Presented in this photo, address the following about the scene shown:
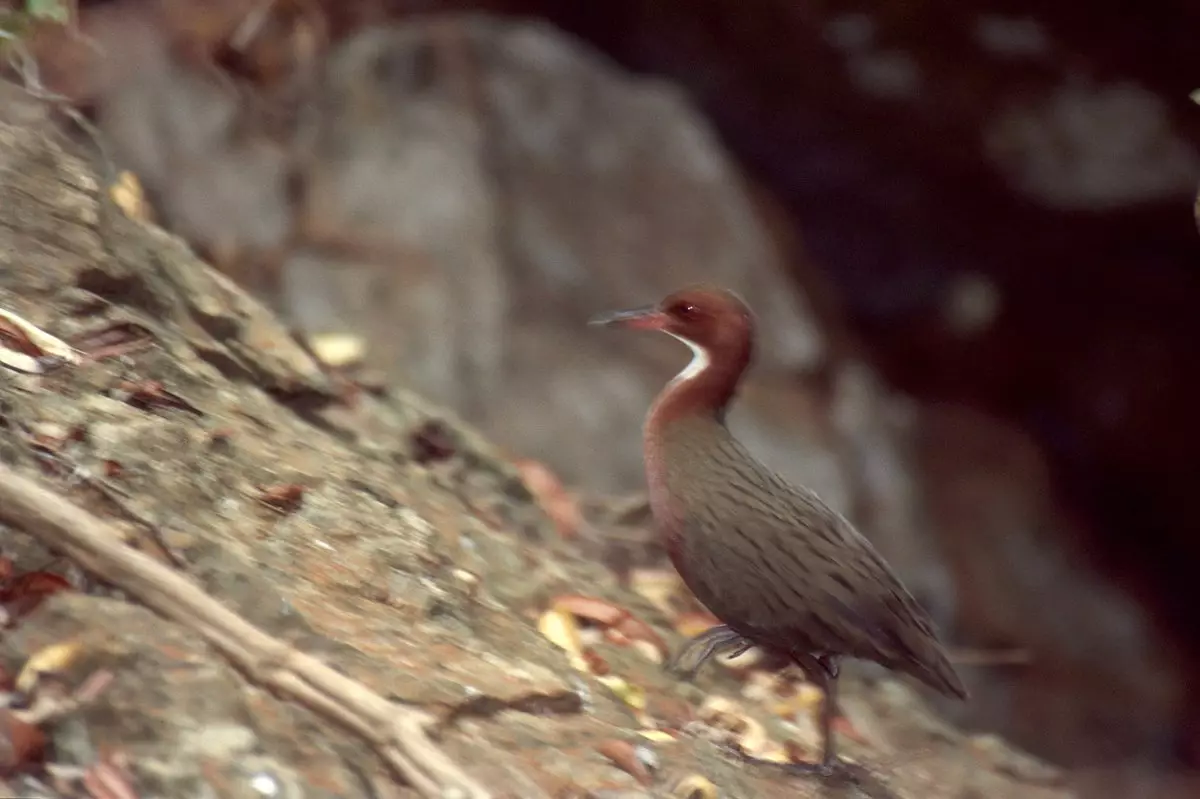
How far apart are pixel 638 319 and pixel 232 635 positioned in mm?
1342

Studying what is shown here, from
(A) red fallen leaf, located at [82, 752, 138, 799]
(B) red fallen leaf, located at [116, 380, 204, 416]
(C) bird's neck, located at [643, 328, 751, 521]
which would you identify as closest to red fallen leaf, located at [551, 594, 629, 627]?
(C) bird's neck, located at [643, 328, 751, 521]

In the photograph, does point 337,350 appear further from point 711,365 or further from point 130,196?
point 711,365

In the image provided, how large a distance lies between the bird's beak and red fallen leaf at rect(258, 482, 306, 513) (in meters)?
0.80

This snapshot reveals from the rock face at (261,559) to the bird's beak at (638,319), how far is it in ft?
2.21

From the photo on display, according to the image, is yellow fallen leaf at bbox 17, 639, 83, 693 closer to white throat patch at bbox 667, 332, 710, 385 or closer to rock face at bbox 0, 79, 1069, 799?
rock face at bbox 0, 79, 1069, 799

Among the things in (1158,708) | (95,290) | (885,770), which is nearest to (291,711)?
(95,290)

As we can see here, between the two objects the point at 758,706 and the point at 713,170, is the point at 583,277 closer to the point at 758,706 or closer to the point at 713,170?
the point at 713,170

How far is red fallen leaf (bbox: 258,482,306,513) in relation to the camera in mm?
2656

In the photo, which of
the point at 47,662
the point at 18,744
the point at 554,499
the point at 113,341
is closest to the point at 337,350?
the point at 554,499

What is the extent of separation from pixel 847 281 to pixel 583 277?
213 centimetres

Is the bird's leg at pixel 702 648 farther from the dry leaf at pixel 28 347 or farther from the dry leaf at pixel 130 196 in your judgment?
the dry leaf at pixel 130 196

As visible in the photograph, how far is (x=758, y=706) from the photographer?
3279mm

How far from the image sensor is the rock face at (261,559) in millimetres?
2020

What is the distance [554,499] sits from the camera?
448 cm
